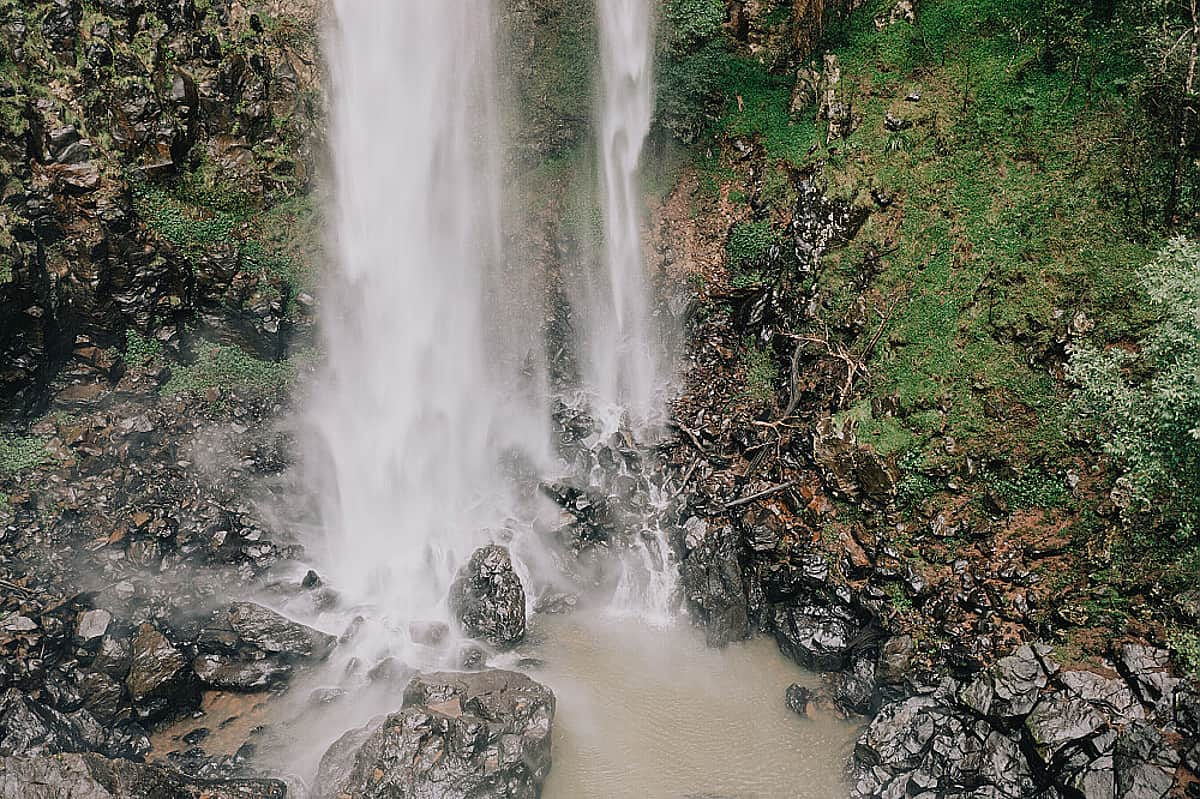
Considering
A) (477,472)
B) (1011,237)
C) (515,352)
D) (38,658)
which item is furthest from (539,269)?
(38,658)

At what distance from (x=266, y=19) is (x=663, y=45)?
30.3 ft

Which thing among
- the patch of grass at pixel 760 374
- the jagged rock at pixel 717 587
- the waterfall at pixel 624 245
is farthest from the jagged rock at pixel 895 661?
the waterfall at pixel 624 245

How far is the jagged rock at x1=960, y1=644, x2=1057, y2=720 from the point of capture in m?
9.87

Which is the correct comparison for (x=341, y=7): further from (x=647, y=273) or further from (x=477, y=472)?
(x=477, y=472)

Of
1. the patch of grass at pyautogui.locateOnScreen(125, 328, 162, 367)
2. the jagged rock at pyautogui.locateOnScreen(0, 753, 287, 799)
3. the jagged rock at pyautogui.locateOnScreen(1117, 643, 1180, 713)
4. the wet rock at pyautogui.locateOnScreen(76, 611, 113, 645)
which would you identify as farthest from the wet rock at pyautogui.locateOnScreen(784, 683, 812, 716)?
the patch of grass at pyautogui.locateOnScreen(125, 328, 162, 367)

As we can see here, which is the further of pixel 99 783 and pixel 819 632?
pixel 819 632

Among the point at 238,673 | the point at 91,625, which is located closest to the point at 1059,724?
the point at 238,673

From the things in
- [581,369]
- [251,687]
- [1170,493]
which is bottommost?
[251,687]

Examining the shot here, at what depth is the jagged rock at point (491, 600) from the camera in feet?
43.9

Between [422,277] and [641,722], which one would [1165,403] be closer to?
[641,722]

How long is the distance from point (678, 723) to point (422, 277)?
11.5 metres

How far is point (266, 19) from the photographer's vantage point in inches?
693

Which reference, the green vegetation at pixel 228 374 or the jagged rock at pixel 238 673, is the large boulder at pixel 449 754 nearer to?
the jagged rock at pixel 238 673

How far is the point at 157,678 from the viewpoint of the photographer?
40.0 feet
